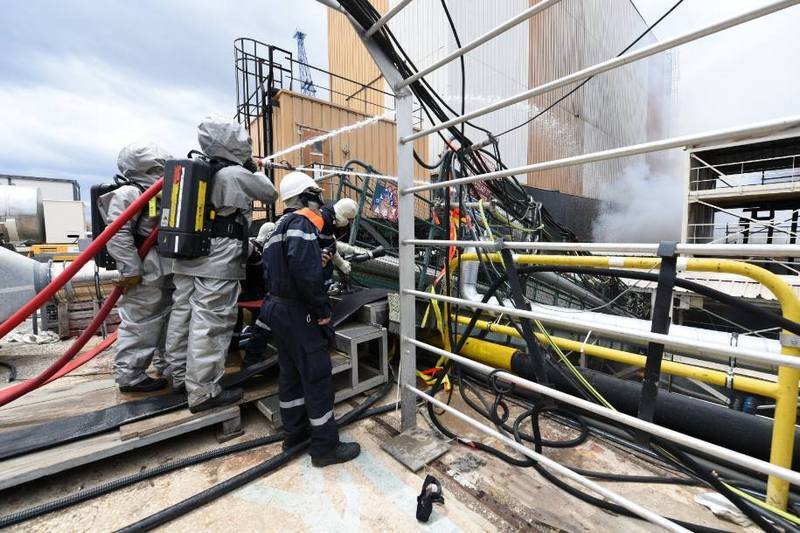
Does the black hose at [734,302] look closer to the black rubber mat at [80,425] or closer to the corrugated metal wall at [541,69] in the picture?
the black rubber mat at [80,425]

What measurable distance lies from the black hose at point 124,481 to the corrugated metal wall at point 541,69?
8.28 meters

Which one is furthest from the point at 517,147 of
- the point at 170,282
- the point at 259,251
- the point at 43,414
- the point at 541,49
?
the point at 43,414

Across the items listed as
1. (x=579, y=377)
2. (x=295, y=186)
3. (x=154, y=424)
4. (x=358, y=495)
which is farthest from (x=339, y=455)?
(x=295, y=186)

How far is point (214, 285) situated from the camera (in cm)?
218

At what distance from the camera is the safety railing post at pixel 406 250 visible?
6.61 feet

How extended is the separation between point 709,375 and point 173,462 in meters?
3.01

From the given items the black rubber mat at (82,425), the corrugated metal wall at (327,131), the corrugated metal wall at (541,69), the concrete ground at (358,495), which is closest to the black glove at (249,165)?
the black rubber mat at (82,425)

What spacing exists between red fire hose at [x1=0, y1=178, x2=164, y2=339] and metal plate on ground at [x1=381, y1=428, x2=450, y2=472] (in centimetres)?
215

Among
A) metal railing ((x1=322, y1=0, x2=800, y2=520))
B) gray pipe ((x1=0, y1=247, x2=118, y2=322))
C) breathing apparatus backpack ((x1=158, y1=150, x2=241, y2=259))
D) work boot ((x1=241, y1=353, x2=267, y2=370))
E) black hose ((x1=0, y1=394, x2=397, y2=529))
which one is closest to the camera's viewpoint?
metal railing ((x1=322, y1=0, x2=800, y2=520))

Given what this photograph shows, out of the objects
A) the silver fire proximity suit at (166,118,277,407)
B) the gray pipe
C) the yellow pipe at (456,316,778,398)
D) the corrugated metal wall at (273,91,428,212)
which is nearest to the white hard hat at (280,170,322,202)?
the silver fire proximity suit at (166,118,277,407)

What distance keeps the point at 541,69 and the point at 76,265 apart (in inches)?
554

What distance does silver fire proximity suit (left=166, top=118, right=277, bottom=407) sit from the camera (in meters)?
2.14

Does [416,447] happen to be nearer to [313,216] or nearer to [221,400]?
[221,400]

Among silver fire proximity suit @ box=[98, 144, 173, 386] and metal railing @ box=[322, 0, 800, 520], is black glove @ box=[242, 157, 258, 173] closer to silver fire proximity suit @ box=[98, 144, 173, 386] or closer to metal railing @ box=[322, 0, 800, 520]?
silver fire proximity suit @ box=[98, 144, 173, 386]
